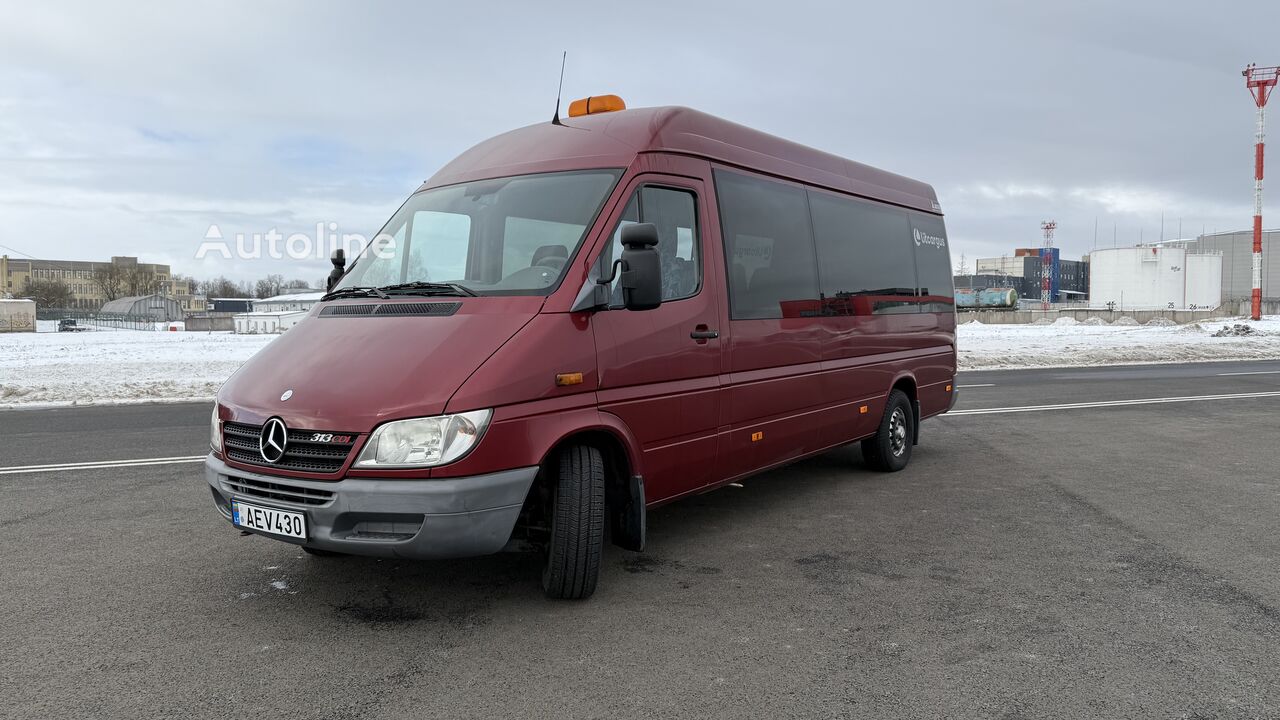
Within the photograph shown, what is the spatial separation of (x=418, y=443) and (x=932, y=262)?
654 cm

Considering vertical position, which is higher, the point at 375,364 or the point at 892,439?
the point at 375,364

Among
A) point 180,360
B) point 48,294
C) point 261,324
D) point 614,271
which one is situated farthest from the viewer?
point 48,294

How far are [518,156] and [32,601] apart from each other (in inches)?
136

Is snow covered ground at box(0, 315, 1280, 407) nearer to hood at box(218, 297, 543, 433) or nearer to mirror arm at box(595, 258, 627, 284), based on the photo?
hood at box(218, 297, 543, 433)

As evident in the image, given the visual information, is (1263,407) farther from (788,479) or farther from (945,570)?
(945,570)

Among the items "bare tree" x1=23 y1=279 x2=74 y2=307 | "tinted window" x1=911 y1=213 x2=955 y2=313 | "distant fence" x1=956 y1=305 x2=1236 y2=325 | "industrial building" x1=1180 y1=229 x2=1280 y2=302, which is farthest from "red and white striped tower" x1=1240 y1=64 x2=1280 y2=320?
"bare tree" x1=23 y1=279 x2=74 y2=307

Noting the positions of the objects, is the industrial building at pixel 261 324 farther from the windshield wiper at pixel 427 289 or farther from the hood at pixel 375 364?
the hood at pixel 375 364

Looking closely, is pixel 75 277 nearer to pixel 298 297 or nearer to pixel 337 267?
pixel 298 297

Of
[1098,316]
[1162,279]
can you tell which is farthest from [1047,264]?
[1098,316]

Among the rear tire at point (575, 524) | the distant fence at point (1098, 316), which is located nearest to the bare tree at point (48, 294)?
the distant fence at point (1098, 316)

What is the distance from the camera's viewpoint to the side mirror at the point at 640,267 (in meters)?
4.38

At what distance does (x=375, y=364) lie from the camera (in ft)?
13.5

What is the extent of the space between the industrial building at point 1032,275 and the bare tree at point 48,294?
111 metres

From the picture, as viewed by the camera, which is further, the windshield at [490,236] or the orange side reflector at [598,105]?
the orange side reflector at [598,105]
